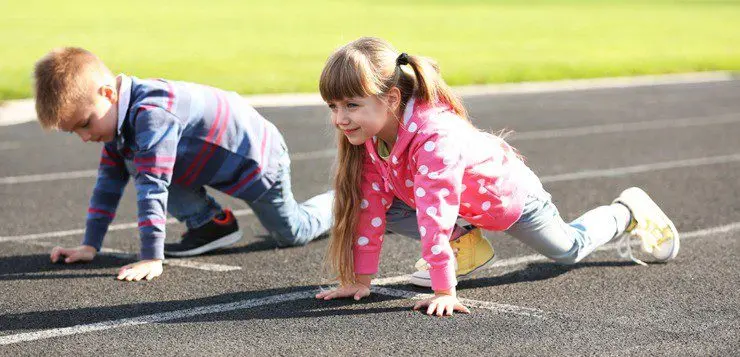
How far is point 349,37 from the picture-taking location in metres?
24.1

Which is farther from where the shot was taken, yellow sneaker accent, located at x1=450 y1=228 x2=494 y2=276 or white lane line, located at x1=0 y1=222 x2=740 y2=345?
yellow sneaker accent, located at x1=450 y1=228 x2=494 y2=276

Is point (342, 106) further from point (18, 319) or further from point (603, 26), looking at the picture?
point (603, 26)

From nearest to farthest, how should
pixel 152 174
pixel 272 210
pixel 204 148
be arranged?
pixel 152 174 → pixel 204 148 → pixel 272 210

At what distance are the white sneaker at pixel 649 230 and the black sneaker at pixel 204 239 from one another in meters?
2.27

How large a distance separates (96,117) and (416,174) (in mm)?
1718

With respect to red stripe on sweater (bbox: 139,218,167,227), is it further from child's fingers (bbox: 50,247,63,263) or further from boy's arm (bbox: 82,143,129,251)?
child's fingers (bbox: 50,247,63,263)

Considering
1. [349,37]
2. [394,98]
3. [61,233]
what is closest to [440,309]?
[394,98]

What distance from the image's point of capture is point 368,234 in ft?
16.6

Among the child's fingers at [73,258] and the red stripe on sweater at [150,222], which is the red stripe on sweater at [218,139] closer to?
the red stripe on sweater at [150,222]

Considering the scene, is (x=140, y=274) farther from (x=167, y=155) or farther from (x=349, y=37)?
(x=349, y=37)

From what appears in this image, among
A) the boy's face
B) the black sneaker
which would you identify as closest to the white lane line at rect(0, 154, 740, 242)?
the black sneaker

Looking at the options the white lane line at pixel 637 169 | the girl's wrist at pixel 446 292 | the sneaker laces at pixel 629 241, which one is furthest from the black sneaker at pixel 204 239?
the white lane line at pixel 637 169

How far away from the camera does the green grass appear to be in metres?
17.7

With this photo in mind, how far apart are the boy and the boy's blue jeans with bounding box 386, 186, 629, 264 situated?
1074 mm
